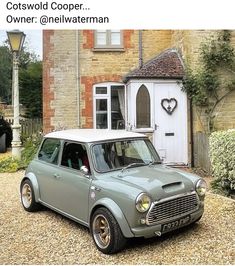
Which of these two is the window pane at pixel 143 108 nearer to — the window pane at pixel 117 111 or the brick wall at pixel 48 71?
the window pane at pixel 117 111

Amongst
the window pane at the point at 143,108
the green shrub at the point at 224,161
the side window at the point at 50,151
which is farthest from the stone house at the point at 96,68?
the side window at the point at 50,151

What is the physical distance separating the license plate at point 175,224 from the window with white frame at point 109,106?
27.2ft

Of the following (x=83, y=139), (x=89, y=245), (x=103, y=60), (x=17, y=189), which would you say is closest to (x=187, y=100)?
(x=103, y=60)

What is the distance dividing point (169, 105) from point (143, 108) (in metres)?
0.90

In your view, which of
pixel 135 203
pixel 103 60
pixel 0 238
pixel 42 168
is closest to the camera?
pixel 135 203

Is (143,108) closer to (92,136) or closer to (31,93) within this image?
(92,136)

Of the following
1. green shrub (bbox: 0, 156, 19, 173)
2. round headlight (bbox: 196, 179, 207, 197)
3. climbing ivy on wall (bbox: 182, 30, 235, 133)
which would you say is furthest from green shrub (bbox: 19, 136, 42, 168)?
round headlight (bbox: 196, 179, 207, 197)

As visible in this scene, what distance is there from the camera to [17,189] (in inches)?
346

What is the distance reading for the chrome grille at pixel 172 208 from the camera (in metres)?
4.63

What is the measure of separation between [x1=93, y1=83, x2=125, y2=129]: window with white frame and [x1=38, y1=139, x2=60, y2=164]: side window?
6.47 meters

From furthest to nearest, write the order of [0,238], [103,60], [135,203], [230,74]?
[103,60] < [230,74] < [0,238] < [135,203]

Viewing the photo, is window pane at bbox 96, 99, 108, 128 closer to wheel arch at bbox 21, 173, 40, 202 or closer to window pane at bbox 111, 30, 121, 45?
window pane at bbox 111, 30, 121, 45

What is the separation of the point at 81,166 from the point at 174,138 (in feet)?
23.2

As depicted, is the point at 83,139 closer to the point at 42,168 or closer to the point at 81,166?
the point at 81,166
